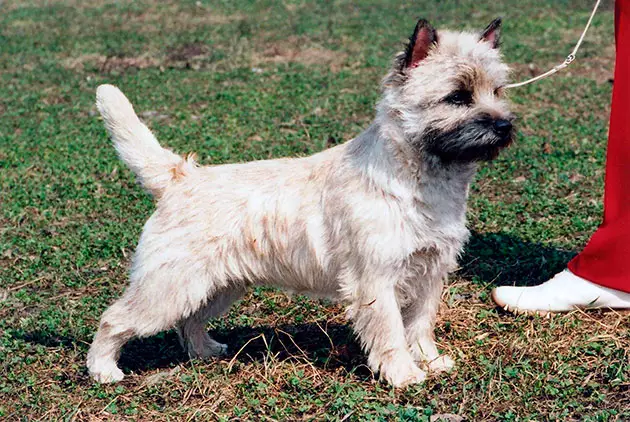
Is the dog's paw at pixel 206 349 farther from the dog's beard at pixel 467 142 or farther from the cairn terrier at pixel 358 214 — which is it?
the dog's beard at pixel 467 142

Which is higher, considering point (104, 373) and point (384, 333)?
point (384, 333)

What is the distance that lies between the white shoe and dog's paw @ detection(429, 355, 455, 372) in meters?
0.66

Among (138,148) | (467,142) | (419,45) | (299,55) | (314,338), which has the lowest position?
(314,338)

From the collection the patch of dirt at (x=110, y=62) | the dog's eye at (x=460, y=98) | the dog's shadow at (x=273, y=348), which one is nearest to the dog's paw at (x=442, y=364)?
the dog's shadow at (x=273, y=348)

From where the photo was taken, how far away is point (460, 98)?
391 centimetres

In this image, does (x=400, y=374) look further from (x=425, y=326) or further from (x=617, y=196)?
(x=617, y=196)

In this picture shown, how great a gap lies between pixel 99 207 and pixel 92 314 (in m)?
1.77

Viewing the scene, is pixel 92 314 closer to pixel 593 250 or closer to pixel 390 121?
pixel 390 121

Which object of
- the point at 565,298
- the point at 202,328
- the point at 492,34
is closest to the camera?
the point at 492,34

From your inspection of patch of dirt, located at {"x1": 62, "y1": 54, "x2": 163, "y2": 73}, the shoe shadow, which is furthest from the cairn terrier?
patch of dirt, located at {"x1": 62, "y1": 54, "x2": 163, "y2": 73}

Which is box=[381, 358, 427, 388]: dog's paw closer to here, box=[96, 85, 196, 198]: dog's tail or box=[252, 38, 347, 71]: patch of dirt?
box=[96, 85, 196, 198]: dog's tail

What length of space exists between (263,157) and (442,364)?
144 inches

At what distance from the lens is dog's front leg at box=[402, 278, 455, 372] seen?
4.32 metres

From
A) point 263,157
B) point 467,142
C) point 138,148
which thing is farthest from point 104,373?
point 263,157
